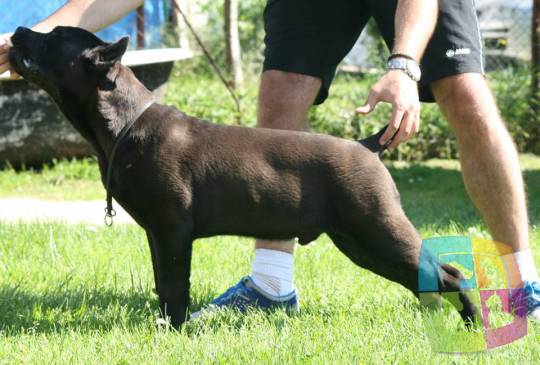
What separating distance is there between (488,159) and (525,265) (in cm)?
47

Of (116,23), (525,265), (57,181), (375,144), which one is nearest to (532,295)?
(525,265)

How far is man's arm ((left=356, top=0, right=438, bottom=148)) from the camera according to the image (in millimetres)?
2967

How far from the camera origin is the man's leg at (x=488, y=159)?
3.70m

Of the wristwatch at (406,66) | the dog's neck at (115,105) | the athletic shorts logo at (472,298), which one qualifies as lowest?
the athletic shorts logo at (472,298)

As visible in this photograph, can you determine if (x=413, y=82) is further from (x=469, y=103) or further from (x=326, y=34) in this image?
(x=326, y=34)

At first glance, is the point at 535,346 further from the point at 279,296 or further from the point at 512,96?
the point at 512,96

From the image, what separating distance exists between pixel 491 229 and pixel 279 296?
0.98m

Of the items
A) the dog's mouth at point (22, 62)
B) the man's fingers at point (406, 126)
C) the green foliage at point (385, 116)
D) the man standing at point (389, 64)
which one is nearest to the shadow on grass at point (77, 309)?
the man standing at point (389, 64)

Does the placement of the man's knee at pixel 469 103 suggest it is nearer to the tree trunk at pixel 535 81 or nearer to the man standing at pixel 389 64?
the man standing at pixel 389 64

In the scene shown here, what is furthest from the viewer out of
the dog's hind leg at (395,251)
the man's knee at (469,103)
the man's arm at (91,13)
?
the man's arm at (91,13)

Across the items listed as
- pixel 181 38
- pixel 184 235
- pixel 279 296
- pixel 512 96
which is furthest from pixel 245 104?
pixel 184 235

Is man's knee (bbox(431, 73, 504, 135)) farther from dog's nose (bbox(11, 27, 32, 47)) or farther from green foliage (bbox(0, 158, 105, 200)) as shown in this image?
green foliage (bbox(0, 158, 105, 200))

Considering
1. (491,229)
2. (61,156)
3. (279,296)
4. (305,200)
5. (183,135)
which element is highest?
(183,135)

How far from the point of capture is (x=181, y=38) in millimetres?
10219
